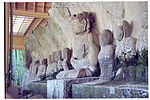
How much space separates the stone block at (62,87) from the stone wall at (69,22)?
0.38 metres

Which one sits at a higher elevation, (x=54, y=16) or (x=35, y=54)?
(x=54, y=16)

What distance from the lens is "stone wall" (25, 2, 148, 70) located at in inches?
79.6

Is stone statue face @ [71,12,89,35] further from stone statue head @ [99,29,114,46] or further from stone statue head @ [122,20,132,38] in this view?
stone statue head @ [122,20,132,38]

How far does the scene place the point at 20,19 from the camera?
2.22 metres

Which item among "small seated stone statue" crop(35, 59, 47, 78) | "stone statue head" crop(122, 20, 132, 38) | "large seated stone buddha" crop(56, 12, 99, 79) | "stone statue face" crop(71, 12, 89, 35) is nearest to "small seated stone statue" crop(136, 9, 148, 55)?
"stone statue head" crop(122, 20, 132, 38)

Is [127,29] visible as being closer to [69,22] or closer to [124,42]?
[124,42]

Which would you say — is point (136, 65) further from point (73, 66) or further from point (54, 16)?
point (54, 16)

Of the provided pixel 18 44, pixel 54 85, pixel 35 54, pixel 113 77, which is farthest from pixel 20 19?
pixel 113 77

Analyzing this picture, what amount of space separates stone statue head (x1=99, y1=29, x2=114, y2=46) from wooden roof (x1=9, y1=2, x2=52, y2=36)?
513 millimetres

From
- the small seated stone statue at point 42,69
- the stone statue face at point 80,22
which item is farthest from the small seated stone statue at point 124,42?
the small seated stone statue at point 42,69

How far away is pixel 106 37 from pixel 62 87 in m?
0.55

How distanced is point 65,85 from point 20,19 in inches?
26.6

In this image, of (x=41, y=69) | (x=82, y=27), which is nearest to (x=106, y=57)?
(x=82, y=27)

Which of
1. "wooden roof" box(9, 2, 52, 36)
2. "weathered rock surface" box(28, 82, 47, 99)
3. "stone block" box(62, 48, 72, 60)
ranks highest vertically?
"wooden roof" box(9, 2, 52, 36)
